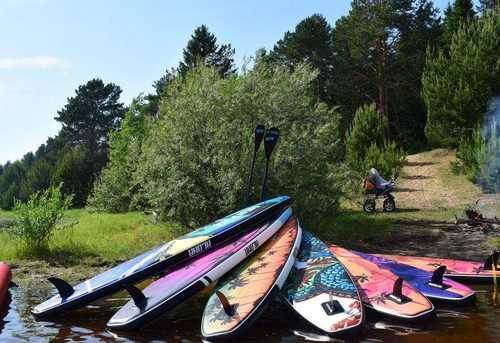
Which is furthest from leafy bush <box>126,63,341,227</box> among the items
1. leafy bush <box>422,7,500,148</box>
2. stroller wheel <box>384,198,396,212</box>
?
leafy bush <box>422,7,500,148</box>

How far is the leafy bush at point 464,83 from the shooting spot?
24.9 m

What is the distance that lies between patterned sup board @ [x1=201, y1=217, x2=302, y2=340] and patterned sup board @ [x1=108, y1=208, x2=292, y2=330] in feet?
0.57

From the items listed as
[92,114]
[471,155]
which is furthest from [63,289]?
[92,114]

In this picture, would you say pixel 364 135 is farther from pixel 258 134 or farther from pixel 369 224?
pixel 258 134

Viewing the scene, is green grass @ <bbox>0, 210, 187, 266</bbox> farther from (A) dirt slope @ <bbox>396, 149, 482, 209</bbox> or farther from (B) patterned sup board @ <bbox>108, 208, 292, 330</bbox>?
(A) dirt slope @ <bbox>396, 149, 482, 209</bbox>

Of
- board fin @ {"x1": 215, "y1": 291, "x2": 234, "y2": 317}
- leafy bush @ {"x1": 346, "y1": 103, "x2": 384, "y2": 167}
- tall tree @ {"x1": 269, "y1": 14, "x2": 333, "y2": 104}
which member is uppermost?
tall tree @ {"x1": 269, "y1": 14, "x2": 333, "y2": 104}

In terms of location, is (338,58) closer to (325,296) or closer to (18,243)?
(18,243)

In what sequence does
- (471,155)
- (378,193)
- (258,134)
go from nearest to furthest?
1. (258,134)
2. (378,193)
3. (471,155)

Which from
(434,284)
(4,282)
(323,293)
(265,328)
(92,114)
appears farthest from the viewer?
(92,114)

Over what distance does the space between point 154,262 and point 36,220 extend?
452 centimetres

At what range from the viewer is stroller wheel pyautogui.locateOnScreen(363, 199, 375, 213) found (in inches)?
739

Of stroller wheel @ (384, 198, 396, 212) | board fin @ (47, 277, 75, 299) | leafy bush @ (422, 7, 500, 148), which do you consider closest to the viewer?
board fin @ (47, 277, 75, 299)

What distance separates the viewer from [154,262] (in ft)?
26.4

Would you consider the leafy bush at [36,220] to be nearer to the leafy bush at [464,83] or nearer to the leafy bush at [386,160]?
the leafy bush at [386,160]
